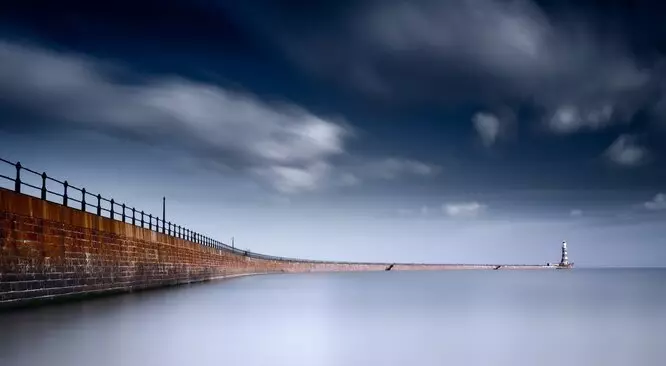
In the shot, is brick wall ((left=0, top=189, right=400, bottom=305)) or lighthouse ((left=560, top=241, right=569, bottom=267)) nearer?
brick wall ((left=0, top=189, right=400, bottom=305))

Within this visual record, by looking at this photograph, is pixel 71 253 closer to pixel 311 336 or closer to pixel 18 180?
pixel 18 180

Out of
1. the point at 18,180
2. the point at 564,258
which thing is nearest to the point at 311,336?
the point at 18,180

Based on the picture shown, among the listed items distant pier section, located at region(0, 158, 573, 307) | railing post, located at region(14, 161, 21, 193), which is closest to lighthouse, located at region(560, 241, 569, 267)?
distant pier section, located at region(0, 158, 573, 307)

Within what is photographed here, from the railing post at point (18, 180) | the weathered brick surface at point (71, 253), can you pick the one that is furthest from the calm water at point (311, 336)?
the railing post at point (18, 180)

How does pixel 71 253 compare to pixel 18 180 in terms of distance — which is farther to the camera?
pixel 71 253

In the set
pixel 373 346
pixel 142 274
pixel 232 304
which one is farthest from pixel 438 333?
pixel 142 274

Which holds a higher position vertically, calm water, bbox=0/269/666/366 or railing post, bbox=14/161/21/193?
railing post, bbox=14/161/21/193

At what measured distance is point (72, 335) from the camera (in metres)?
10.3

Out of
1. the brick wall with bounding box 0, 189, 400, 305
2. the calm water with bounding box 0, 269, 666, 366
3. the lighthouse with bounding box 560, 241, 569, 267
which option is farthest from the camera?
the lighthouse with bounding box 560, 241, 569, 267

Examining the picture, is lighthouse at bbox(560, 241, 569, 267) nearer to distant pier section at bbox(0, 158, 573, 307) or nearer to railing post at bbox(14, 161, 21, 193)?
distant pier section at bbox(0, 158, 573, 307)

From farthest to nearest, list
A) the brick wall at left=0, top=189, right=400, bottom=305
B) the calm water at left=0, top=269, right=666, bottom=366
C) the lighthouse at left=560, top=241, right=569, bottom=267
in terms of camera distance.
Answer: the lighthouse at left=560, top=241, right=569, bottom=267, the brick wall at left=0, top=189, right=400, bottom=305, the calm water at left=0, top=269, right=666, bottom=366

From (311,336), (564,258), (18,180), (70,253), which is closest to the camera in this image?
(311,336)

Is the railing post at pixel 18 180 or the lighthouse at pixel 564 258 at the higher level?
the railing post at pixel 18 180

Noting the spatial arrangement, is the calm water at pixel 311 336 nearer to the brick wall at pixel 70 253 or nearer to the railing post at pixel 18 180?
the brick wall at pixel 70 253
